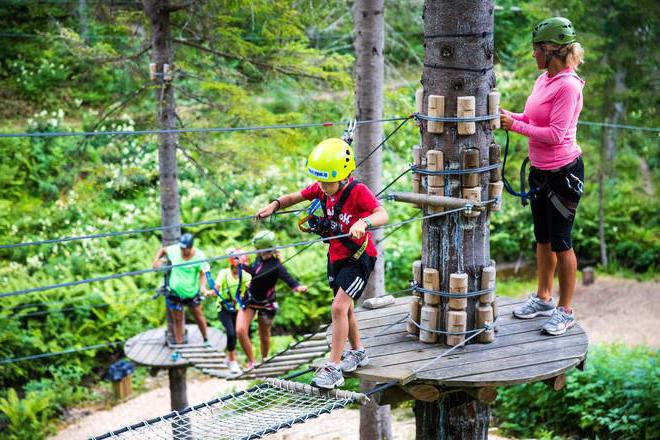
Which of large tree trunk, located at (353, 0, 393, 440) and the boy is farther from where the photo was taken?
large tree trunk, located at (353, 0, 393, 440)

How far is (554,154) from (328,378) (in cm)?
205

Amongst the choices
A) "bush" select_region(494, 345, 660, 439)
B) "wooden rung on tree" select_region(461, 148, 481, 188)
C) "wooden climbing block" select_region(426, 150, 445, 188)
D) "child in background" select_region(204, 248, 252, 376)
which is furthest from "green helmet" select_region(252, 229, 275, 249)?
"bush" select_region(494, 345, 660, 439)

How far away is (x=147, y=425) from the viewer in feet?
14.0

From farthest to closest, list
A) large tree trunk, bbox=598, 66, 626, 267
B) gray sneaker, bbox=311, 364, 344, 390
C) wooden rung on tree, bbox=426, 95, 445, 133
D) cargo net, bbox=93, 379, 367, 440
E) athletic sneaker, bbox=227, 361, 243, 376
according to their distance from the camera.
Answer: large tree trunk, bbox=598, 66, 626, 267 → athletic sneaker, bbox=227, 361, 243, 376 → wooden rung on tree, bbox=426, 95, 445, 133 → gray sneaker, bbox=311, 364, 344, 390 → cargo net, bbox=93, 379, 367, 440

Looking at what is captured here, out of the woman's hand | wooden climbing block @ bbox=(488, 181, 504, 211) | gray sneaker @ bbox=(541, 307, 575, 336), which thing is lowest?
gray sneaker @ bbox=(541, 307, 575, 336)

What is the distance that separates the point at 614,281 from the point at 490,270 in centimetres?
1121

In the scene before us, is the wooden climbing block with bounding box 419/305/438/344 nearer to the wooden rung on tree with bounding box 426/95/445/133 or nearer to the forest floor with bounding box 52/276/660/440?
the wooden rung on tree with bounding box 426/95/445/133

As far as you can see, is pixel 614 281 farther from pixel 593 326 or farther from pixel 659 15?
pixel 659 15

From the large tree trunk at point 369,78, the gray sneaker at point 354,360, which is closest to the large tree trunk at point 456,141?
the gray sneaker at point 354,360

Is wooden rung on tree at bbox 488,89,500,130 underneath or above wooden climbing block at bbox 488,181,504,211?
above

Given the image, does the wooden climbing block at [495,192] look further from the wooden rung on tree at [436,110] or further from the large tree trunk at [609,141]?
the large tree trunk at [609,141]

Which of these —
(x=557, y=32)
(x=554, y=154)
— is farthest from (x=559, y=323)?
(x=557, y=32)

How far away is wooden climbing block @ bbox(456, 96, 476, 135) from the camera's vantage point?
4.50m

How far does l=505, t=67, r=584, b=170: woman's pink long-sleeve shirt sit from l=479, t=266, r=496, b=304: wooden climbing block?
2.67 feet
